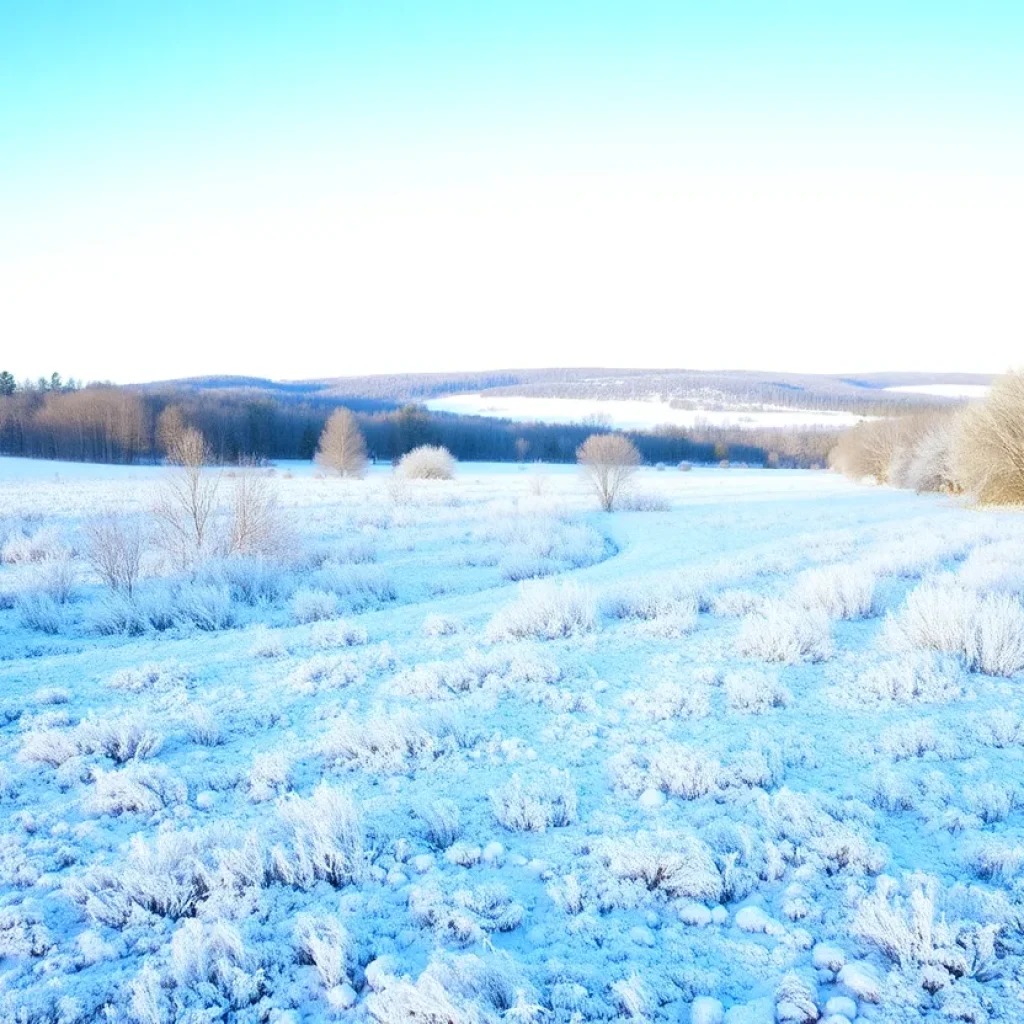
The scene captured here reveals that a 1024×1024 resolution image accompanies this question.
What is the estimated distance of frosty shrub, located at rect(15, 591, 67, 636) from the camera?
1052 centimetres

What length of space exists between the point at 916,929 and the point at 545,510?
23653mm

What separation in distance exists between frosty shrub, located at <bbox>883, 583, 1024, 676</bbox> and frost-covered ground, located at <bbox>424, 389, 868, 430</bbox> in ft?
318

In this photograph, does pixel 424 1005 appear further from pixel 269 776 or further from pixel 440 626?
pixel 440 626

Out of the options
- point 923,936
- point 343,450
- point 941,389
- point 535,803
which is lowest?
point 535,803

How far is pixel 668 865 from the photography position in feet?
10.7

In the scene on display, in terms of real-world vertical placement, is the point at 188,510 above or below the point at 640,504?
above

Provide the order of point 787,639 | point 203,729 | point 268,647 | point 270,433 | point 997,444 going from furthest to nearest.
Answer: point 270,433 < point 997,444 < point 268,647 < point 787,639 < point 203,729

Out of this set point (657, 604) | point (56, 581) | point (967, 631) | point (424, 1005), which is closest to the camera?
point (424, 1005)

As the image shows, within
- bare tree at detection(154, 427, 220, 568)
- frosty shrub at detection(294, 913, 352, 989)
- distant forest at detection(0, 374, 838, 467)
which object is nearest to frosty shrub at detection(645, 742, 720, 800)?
frosty shrub at detection(294, 913, 352, 989)

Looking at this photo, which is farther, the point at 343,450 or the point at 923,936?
the point at 343,450

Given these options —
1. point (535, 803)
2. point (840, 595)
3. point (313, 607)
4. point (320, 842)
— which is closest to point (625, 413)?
point (313, 607)

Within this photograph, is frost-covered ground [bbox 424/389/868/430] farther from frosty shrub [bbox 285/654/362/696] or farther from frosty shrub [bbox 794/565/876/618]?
frosty shrub [bbox 285/654/362/696]

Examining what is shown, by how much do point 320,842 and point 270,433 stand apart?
249 ft

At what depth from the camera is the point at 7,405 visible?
A: 222 feet
